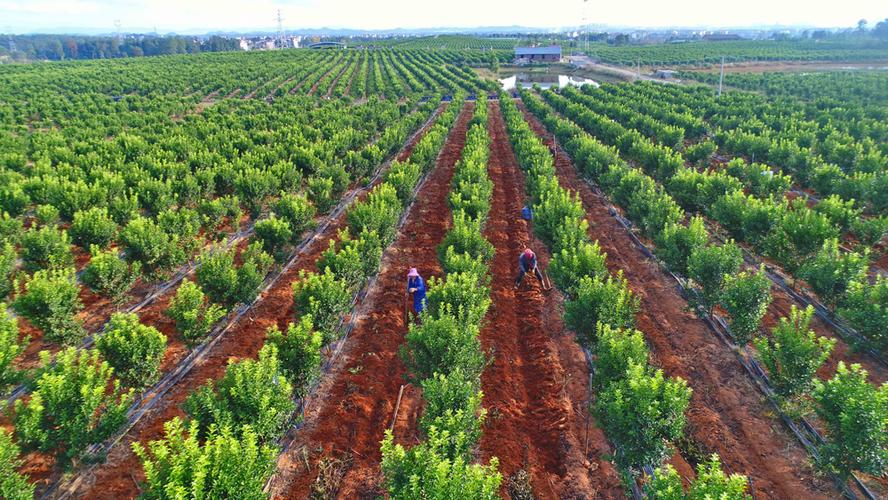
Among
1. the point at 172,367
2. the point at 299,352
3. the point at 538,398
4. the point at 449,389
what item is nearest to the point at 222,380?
the point at 299,352

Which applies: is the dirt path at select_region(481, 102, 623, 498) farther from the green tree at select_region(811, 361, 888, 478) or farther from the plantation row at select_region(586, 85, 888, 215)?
the plantation row at select_region(586, 85, 888, 215)

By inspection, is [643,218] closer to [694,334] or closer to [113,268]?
[694,334]

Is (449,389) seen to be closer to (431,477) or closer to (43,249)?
(431,477)

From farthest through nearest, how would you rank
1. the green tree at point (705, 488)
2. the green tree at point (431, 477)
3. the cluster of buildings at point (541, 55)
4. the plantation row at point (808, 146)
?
the cluster of buildings at point (541, 55) < the plantation row at point (808, 146) < the green tree at point (431, 477) < the green tree at point (705, 488)

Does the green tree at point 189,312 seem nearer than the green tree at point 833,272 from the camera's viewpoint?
Yes

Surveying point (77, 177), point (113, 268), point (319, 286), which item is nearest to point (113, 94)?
point (77, 177)

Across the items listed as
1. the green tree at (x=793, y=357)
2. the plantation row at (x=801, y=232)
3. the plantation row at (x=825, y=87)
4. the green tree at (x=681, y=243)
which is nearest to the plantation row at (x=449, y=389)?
the green tree at (x=681, y=243)

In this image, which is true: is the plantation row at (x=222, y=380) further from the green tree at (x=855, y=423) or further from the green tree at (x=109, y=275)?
the green tree at (x=855, y=423)

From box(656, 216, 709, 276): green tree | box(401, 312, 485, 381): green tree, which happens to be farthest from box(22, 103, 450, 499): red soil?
box(656, 216, 709, 276): green tree
